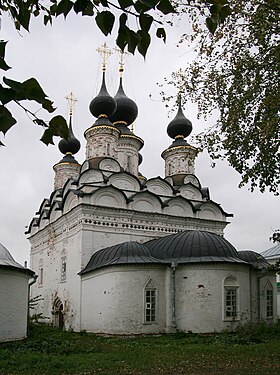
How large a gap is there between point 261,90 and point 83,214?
35.5 ft

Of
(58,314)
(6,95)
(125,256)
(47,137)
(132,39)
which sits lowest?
(58,314)

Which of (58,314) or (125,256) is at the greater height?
(125,256)

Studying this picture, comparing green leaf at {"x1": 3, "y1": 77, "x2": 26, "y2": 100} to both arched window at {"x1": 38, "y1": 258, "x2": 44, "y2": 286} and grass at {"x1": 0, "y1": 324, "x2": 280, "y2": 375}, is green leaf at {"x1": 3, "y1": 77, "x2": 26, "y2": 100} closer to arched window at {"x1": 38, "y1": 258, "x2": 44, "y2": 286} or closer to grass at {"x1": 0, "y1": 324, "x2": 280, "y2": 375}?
grass at {"x1": 0, "y1": 324, "x2": 280, "y2": 375}

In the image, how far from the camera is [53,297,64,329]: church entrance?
64.4ft

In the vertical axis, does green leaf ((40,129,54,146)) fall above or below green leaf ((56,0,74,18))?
below

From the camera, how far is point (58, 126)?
7.57ft

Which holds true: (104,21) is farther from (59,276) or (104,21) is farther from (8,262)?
(59,276)

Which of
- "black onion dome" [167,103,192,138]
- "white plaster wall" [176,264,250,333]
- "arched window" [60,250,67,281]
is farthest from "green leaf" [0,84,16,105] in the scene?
"black onion dome" [167,103,192,138]

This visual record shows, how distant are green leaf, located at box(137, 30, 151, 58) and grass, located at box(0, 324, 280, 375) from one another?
6.59 meters

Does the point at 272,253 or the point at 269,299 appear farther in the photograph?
the point at 272,253

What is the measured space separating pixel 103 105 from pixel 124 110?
6.81ft

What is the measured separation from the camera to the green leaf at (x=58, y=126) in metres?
2.29

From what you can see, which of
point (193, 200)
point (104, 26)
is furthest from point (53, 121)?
point (193, 200)

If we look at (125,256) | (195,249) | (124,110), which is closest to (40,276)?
(125,256)
